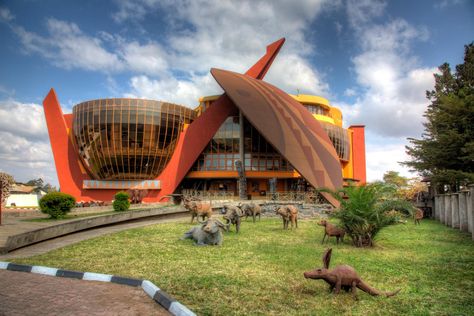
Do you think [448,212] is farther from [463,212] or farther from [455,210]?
[463,212]

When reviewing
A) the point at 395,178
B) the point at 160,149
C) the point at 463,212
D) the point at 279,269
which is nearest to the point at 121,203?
the point at 160,149

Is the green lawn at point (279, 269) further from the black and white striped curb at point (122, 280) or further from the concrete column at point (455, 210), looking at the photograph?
the concrete column at point (455, 210)

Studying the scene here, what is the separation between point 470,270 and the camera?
8.16 metres

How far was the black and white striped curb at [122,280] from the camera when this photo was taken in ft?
16.4

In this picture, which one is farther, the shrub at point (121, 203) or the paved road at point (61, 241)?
the shrub at point (121, 203)

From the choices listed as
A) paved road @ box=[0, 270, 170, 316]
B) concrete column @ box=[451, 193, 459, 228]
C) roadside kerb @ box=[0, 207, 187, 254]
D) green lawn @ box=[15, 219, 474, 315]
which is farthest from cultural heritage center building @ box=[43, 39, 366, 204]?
paved road @ box=[0, 270, 170, 316]

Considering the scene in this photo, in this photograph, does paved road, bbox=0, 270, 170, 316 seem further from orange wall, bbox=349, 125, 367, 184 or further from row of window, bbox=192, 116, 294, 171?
orange wall, bbox=349, 125, 367, 184

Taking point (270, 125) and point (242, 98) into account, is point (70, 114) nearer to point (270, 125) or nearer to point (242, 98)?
point (242, 98)

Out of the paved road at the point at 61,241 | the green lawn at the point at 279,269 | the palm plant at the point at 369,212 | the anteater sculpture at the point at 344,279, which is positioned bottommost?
the paved road at the point at 61,241

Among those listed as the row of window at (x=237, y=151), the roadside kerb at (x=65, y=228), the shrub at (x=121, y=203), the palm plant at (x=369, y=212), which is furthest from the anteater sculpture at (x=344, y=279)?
the row of window at (x=237, y=151)

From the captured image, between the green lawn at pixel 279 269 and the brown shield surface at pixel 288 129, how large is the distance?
16.6 m

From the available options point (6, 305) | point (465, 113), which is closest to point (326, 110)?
point (465, 113)

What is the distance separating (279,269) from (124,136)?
3531 centimetres

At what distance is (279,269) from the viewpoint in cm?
809
